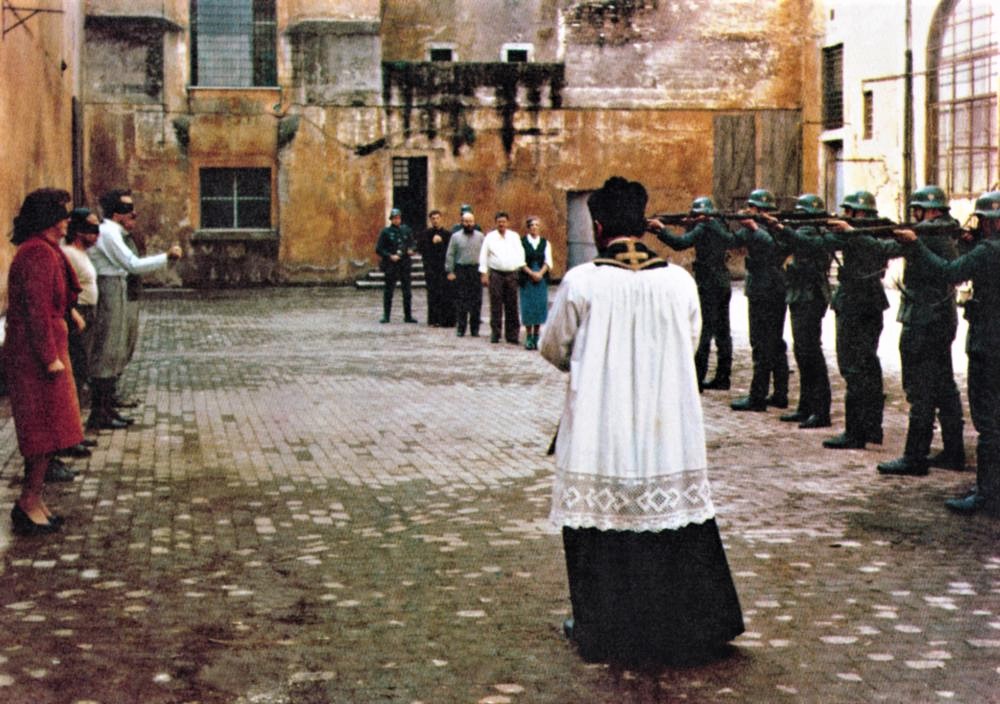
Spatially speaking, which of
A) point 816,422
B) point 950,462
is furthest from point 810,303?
point 950,462

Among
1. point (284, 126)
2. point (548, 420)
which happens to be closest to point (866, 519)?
point (548, 420)

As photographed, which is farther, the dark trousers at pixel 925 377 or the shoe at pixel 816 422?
the shoe at pixel 816 422

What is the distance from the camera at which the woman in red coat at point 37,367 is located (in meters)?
8.09

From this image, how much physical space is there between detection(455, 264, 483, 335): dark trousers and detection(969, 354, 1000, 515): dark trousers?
44.7ft

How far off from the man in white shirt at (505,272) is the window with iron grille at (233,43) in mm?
15285

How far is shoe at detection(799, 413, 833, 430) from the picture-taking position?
12.2 metres

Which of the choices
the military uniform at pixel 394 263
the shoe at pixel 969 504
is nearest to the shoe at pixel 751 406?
the shoe at pixel 969 504

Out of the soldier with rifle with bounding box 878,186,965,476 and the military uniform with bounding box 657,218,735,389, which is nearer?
the soldier with rifle with bounding box 878,186,965,476

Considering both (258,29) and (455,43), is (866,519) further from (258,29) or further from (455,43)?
(455,43)

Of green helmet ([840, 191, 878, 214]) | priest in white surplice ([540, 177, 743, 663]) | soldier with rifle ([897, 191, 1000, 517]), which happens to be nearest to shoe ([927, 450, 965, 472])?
soldier with rifle ([897, 191, 1000, 517])

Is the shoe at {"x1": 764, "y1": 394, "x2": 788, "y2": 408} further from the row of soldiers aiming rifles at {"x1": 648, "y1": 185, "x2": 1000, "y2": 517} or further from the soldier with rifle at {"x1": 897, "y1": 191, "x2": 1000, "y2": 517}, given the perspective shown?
the soldier with rifle at {"x1": 897, "y1": 191, "x2": 1000, "y2": 517}

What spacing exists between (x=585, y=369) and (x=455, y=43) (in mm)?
35315

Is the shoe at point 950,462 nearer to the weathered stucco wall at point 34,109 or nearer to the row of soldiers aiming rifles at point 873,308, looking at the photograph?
the row of soldiers aiming rifles at point 873,308

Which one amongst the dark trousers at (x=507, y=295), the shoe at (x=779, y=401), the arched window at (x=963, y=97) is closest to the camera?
the shoe at (x=779, y=401)
